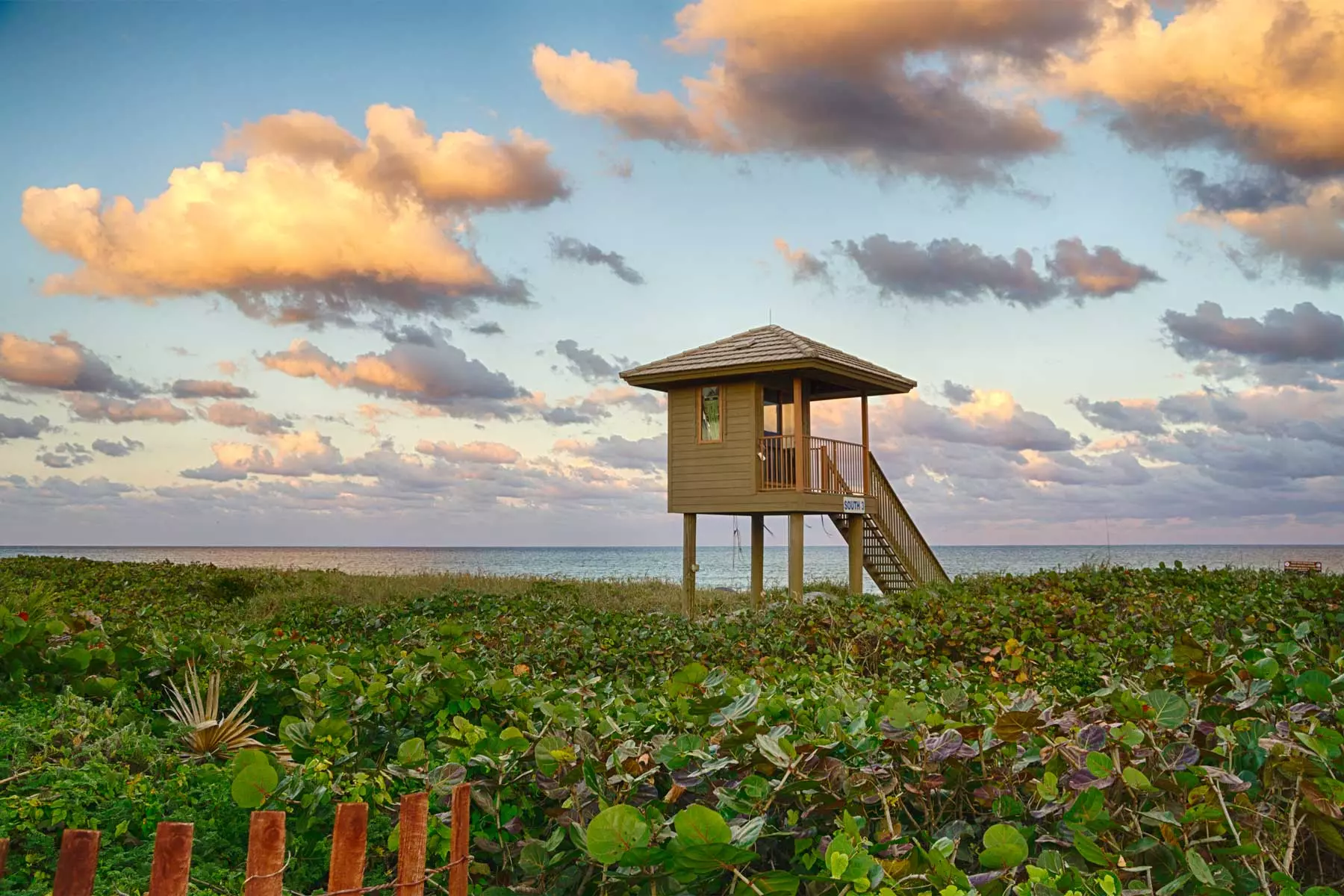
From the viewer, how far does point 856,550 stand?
21.7 meters

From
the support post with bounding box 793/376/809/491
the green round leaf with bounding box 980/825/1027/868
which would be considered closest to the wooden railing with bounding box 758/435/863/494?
the support post with bounding box 793/376/809/491

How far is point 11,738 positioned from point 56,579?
56.6ft

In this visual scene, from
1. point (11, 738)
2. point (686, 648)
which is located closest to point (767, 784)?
point (11, 738)

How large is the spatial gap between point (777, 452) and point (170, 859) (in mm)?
18822

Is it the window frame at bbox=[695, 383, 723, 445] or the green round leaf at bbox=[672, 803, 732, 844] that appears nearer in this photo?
the green round leaf at bbox=[672, 803, 732, 844]

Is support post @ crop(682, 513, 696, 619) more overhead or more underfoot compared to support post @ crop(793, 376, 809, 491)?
more underfoot

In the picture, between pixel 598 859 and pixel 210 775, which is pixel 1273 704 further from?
pixel 210 775

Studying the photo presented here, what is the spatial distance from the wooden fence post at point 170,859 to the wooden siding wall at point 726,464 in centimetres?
1810

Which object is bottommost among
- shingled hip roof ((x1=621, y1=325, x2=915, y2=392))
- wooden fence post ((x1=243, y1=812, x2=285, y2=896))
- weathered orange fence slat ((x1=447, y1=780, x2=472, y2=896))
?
weathered orange fence slat ((x1=447, y1=780, x2=472, y2=896))

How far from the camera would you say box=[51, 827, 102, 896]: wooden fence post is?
1924 millimetres

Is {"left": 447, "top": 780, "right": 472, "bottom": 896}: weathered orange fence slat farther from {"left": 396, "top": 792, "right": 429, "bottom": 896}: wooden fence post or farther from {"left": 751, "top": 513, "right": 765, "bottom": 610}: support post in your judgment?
{"left": 751, "top": 513, "right": 765, "bottom": 610}: support post

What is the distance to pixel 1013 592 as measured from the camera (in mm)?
12094

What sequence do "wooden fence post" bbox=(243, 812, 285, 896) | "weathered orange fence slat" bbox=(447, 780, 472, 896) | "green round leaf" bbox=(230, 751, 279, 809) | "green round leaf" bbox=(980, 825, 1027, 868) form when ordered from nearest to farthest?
"wooden fence post" bbox=(243, 812, 285, 896), "green round leaf" bbox=(980, 825, 1027, 868), "weathered orange fence slat" bbox=(447, 780, 472, 896), "green round leaf" bbox=(230, 751, 279, 809)

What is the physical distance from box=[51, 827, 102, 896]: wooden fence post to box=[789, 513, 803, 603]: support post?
18.4 m
